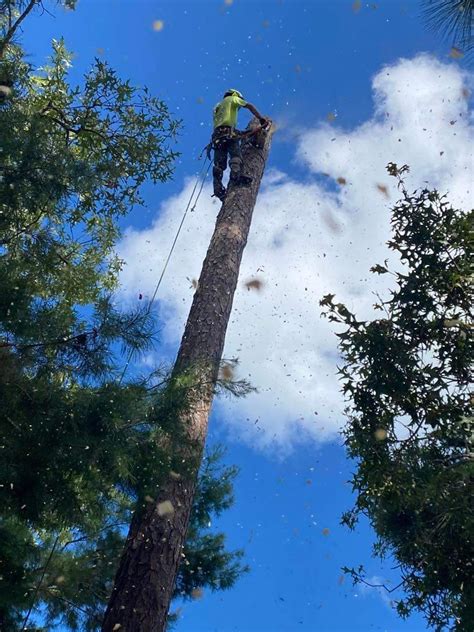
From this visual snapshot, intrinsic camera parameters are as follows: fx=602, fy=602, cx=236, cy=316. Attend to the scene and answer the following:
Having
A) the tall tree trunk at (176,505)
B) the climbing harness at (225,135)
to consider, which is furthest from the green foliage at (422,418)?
the climbing harness at (225,135)

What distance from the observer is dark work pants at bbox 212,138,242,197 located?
666 cm

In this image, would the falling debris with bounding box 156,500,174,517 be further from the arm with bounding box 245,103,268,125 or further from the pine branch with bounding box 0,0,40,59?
the arm with bounding box 245,103,268,125

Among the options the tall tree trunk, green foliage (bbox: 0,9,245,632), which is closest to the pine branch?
green foliage (bbox: 0,9,245,632)

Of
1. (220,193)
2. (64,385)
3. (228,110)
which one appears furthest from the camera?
(228,110)

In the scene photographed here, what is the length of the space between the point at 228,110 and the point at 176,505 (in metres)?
5.01

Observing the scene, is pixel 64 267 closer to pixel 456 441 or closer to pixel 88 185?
pixel 88 185

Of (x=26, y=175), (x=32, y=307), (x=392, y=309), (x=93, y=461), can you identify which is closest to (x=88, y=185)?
(x=26, y=175)

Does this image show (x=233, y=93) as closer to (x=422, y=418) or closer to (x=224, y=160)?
(x=224, y=160)

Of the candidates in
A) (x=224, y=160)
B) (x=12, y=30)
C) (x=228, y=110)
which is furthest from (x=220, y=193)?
(x=12, y=30)

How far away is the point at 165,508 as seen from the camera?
387cm

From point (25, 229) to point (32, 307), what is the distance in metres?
1.17

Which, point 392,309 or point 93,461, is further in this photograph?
point 392,309

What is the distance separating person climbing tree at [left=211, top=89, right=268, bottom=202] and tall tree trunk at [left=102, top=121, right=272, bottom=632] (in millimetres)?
1598

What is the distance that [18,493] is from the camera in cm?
336
